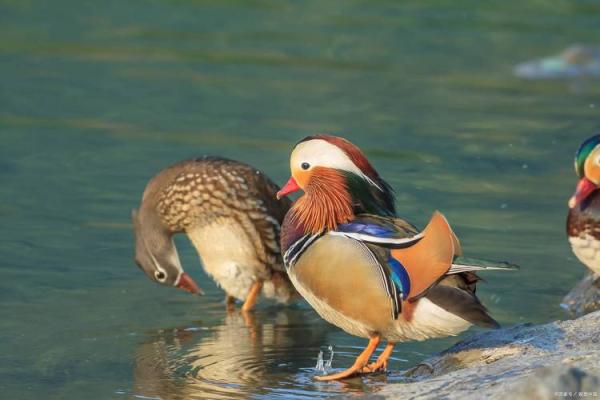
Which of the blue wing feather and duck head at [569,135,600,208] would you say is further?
duck head at [569,135,600,208]

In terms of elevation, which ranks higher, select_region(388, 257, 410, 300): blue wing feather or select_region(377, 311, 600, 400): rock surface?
select_region(388, 257, 410, 300): blue wing feather

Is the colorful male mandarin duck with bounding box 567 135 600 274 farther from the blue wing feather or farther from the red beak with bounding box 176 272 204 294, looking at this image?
the red beak with bounding box 176 272 204 294

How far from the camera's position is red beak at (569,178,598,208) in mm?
8188

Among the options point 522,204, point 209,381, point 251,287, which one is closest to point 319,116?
point 522,204

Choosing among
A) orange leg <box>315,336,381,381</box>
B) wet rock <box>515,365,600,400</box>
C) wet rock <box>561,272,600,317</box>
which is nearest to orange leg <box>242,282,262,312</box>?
orange leg <box>315,336,381,381</box>

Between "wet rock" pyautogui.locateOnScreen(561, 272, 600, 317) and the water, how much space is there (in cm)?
16

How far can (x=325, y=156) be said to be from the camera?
23.5 feet

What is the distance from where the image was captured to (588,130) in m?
13.4

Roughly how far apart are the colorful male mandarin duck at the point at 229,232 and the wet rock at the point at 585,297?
5.60 ft

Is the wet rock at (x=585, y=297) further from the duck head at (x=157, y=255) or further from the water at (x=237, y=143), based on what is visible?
the duck head at (x=157, y=255)

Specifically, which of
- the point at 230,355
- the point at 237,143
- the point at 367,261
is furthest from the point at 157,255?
the point at 237,143

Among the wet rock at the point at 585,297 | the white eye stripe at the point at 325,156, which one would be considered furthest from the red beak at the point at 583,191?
the white eye stripe at the point at 325,156

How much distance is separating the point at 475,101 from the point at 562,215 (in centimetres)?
439

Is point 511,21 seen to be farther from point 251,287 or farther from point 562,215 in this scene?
point 251,287
